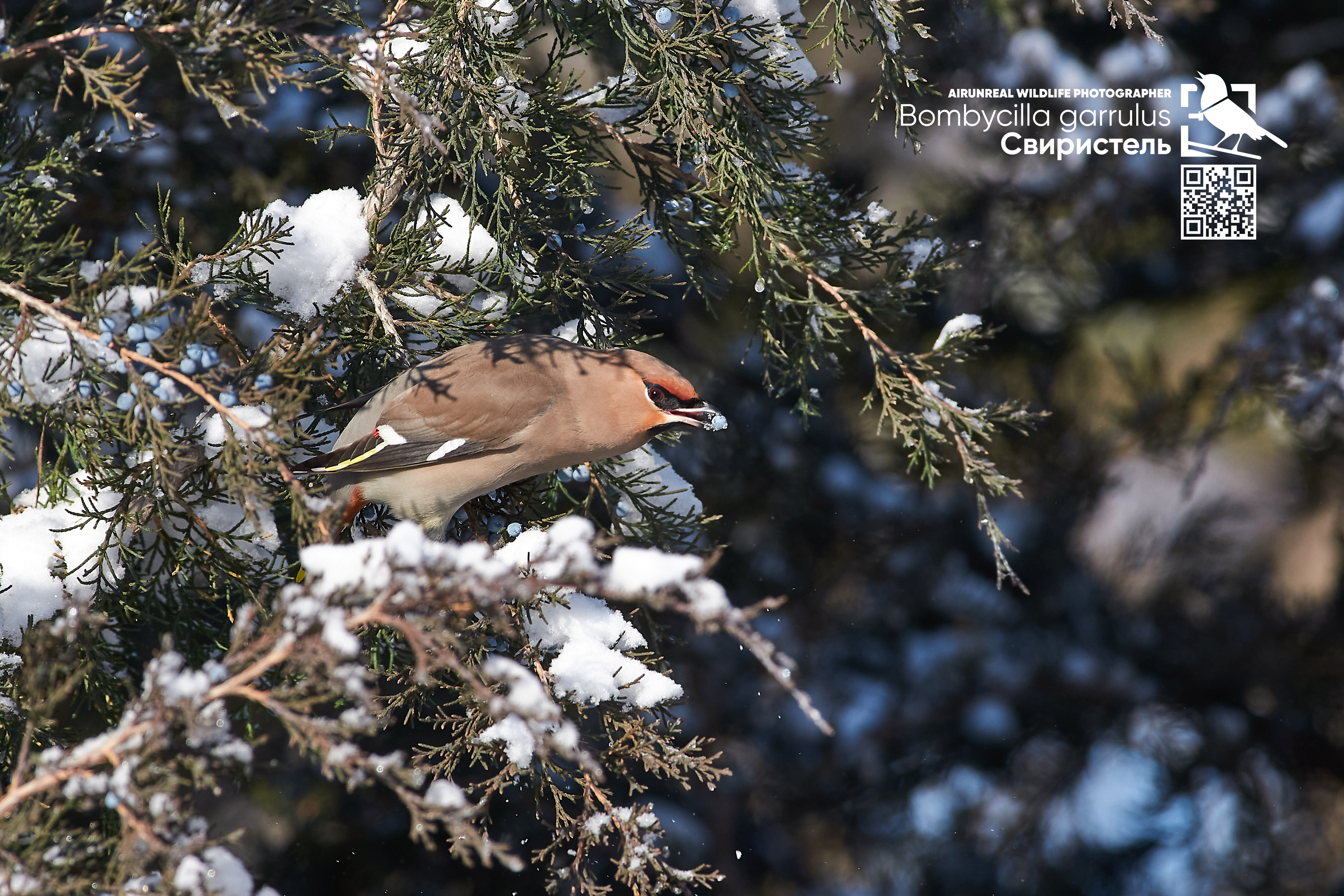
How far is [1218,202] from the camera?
539cm

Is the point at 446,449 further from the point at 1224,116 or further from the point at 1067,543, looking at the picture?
the point at 1224,116

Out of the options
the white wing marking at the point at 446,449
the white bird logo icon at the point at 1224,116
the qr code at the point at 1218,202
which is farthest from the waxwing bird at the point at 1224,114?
the white wing marking at the point at 446,449

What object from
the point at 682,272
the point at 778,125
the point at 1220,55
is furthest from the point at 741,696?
the point at 1220,55

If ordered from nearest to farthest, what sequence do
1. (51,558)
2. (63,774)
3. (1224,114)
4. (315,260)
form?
1. (63,774)
2. (51,558)
3. (315,260)
4. (1224,114)

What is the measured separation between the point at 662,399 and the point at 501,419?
41 cm

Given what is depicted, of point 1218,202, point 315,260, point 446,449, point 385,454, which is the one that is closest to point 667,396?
point 446,449

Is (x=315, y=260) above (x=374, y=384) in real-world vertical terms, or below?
above

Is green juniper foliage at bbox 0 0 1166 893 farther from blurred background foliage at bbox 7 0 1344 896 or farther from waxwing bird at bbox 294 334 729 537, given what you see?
blurred background foliage at bbox 7 0 1344 896

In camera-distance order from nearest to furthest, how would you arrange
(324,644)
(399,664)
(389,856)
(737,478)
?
1. (324,644)
2. (399,664)
3. (389,856)
4. (737,478)

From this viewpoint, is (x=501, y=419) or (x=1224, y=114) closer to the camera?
(x=501, y=419)

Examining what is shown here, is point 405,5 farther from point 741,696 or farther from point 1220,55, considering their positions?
point 1220,55

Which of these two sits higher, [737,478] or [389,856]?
[737,478]

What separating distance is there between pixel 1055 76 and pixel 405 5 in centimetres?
401

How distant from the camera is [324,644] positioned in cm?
124
